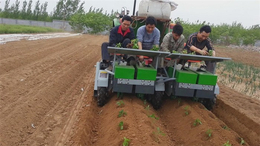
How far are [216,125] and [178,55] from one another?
5.27 feet

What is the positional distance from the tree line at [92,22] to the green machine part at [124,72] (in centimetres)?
2923

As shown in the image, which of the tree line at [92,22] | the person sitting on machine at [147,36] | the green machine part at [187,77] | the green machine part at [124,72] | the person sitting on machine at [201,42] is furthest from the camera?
the tree line at [92,22]

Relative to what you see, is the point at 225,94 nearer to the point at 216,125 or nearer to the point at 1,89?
the point at 216,125

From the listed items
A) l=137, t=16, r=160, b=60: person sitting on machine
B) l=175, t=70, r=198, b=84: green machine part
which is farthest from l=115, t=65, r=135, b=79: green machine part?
l=137, t=16, r=160, b=60: person sitting on machine

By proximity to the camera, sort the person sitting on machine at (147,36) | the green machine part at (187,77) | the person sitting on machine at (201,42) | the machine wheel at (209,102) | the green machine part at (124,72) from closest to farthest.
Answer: the green machine part at (124,72) < the green machine part at (187,77) < the machine wheel at (209,102) < the person sitting on machine at (147,36) < the person sitting on machine at (201,42)

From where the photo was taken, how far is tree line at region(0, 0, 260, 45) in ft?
134

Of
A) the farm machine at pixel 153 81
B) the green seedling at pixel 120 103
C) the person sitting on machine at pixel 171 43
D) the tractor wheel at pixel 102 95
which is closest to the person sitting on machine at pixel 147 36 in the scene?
the person sitting on machine at pixel 171 43

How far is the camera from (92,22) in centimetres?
4428

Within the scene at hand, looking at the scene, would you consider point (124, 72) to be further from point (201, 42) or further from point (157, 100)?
point (201, 42)

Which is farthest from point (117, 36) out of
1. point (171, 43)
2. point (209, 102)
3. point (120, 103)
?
point (209, 102)

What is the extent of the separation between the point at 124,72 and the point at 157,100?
3.44ft

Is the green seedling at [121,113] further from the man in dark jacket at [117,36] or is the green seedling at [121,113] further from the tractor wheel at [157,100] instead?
the man in dark jacket at [117,36]

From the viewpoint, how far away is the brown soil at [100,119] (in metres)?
4.25

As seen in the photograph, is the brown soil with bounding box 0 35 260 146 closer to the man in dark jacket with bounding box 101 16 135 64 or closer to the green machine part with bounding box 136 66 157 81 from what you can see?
the green machine part with bounding box 136 66 157 81
